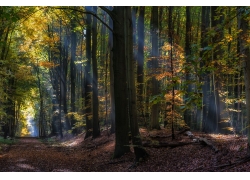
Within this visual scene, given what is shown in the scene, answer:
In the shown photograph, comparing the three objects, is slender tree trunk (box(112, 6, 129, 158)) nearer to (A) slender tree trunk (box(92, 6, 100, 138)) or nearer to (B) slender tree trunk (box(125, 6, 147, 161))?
(B) slender tree trunk (box(125, 6, 147, 161))

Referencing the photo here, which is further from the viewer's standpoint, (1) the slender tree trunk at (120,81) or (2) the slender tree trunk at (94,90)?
(2) the slender tree trunk at (94,90)

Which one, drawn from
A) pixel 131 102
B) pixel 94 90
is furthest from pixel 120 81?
pixel 94 90

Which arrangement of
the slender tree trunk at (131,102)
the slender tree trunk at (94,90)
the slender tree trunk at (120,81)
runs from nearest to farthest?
the slender tree trunk at (131,102) → the slender tree trunk at (120,81) → the slender tree trunk at (94,90)

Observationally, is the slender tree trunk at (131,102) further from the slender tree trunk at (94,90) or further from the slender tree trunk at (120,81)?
the slender tree trunk at (94,90)

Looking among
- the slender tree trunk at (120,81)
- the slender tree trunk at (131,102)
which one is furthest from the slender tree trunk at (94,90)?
the slender tree trunk at (131,102)

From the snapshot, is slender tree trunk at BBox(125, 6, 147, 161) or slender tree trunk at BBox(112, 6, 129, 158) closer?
slender tree trunk at BBox(125, 6, 147, 161)

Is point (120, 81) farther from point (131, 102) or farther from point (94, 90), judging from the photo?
point (94, 90)

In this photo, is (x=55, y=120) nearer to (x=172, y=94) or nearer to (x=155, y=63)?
(x=155, y=63)

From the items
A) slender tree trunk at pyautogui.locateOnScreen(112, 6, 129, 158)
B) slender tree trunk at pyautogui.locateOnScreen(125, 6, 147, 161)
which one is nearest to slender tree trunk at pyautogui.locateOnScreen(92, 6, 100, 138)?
slender tree trunk at pyautogui.locateOnScreen(112, 6, 129, 158)

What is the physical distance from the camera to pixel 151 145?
8.82m

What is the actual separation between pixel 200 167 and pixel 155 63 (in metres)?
7.05

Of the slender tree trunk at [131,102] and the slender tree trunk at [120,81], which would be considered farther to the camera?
the slender tree trunk at [120,81]

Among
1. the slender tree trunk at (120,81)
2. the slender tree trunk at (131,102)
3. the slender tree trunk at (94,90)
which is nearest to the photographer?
the slender tree trunk at (131,102)
